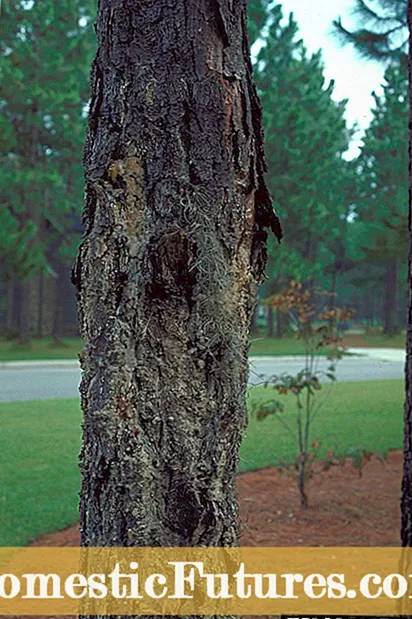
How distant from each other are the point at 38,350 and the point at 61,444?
44.3 feet

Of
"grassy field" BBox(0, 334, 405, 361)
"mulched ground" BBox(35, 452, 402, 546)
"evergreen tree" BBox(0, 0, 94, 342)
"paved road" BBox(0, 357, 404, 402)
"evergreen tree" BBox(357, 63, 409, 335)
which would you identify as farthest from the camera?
"grassy field" BBox(0, 334, 405, 361)

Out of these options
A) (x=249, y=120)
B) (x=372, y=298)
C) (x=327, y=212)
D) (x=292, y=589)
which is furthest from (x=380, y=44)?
(x=372, y=298)

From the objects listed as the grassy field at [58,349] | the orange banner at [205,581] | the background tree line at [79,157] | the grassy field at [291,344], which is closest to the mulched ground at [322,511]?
the orange banner at [205,581]

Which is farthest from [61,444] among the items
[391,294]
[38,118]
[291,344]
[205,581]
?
[391,294]

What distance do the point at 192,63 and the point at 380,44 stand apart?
5369 millimetres

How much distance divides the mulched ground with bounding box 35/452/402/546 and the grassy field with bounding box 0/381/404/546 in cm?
27

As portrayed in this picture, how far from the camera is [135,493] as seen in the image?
1.38 meters

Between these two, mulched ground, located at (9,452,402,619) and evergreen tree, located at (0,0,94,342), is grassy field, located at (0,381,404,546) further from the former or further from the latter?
evergreen tree, located at (0,0,94,342)

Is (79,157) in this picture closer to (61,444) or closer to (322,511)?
(61,444)

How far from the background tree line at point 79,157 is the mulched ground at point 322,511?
5.14 m

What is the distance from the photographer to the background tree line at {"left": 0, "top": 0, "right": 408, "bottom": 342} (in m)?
16.6

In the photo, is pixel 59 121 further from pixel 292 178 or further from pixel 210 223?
pixel 210 223

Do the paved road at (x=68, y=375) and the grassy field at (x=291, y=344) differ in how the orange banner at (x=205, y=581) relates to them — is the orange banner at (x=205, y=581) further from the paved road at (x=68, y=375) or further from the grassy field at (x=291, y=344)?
the grassy field at (x=291, y=344)

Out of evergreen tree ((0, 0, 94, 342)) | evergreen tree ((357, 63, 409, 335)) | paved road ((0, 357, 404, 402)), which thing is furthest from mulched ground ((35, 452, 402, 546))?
evergreen tree ((0, 0, 94, 342))
